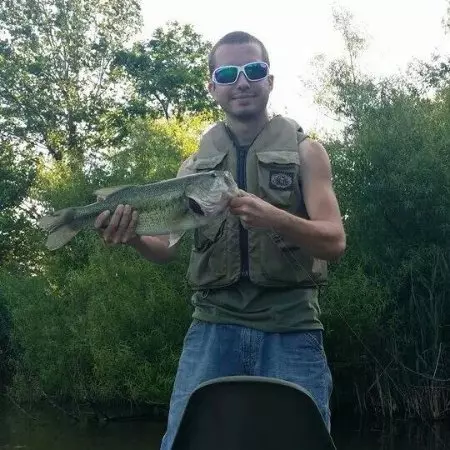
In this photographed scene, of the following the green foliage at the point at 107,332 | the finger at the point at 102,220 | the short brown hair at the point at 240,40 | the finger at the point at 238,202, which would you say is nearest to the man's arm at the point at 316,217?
the finger at the point at 238,202

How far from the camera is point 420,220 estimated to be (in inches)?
658

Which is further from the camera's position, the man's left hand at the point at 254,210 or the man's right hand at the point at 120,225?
the man's right hand at the point at 120,225

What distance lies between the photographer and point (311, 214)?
297 cm

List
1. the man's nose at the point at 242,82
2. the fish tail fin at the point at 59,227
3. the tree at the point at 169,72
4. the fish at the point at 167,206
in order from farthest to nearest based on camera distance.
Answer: the tree at the point at 169,72, the fish tail fin at the point at 59,227, the man's nose at the point at 242,82, the fish at the point at 167,206

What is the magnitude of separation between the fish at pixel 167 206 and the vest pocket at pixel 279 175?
0.73 ft

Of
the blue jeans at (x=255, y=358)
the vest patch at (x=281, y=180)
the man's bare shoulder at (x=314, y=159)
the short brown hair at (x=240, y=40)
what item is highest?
the short brown hair at (x=240, y=40)

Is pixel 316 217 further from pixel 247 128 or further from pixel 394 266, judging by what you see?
pixel 394 266

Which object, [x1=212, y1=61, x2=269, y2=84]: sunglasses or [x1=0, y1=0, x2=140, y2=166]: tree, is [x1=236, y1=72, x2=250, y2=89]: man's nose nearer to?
[x1=212, y1=61, x2=269, y2=84]: sunglasses

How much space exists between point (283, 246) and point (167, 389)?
13573 millimetres

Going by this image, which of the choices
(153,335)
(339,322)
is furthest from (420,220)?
(153,335)

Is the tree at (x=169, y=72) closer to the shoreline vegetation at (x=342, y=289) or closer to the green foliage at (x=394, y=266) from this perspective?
the shoreline vegetation at (x=342, y=289)

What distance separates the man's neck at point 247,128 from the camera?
3199mm

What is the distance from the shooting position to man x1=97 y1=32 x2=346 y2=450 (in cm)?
287

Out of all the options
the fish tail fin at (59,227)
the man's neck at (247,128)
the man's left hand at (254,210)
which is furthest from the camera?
the fish tail fin at (59,227)
